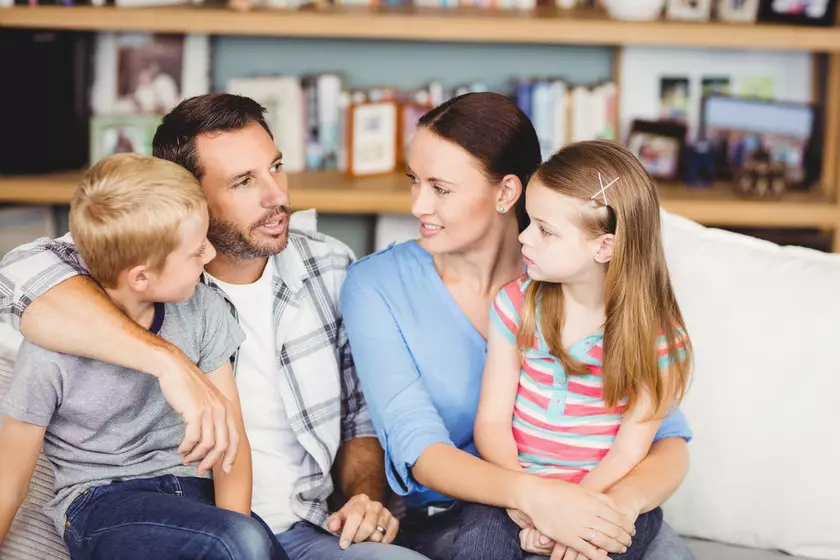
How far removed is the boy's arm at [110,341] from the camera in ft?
4.24

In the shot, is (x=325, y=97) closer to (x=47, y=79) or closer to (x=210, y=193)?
(x=47, y=79)

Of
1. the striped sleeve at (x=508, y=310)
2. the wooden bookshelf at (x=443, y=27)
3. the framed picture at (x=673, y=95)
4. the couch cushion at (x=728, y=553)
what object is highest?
the wooden bookshelf at (x=443, y=27)

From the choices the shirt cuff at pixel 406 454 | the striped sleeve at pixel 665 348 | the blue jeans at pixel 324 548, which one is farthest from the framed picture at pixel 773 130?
the blue jeans at pixel 324 548

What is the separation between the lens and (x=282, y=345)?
1.66 meters

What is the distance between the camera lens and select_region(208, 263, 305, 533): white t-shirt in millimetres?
1642

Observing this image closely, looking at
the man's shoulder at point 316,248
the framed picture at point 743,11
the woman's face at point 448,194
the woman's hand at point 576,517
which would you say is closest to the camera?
the woman's hand at point 576,517

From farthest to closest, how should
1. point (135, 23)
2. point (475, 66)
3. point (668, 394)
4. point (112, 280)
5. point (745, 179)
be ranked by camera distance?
point (475, 66) < point (745, 179) < point (135, 23) < point (668, 394) < point (112, 280)

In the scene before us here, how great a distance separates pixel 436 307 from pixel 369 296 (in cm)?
12

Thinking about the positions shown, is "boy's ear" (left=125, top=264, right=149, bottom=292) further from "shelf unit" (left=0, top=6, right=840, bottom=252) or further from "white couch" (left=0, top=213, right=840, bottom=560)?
A: "shelf unit" (left=0, top=6, right=840, bottom=252)

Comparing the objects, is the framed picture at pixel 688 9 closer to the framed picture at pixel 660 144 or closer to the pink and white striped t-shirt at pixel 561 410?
the framed picture at pixel 660 144

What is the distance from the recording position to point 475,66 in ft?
9.71

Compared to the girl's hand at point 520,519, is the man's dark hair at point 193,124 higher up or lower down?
higher up

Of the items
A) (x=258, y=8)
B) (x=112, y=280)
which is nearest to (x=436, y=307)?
(x=112, y=280)

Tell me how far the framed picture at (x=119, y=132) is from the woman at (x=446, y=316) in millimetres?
1384
